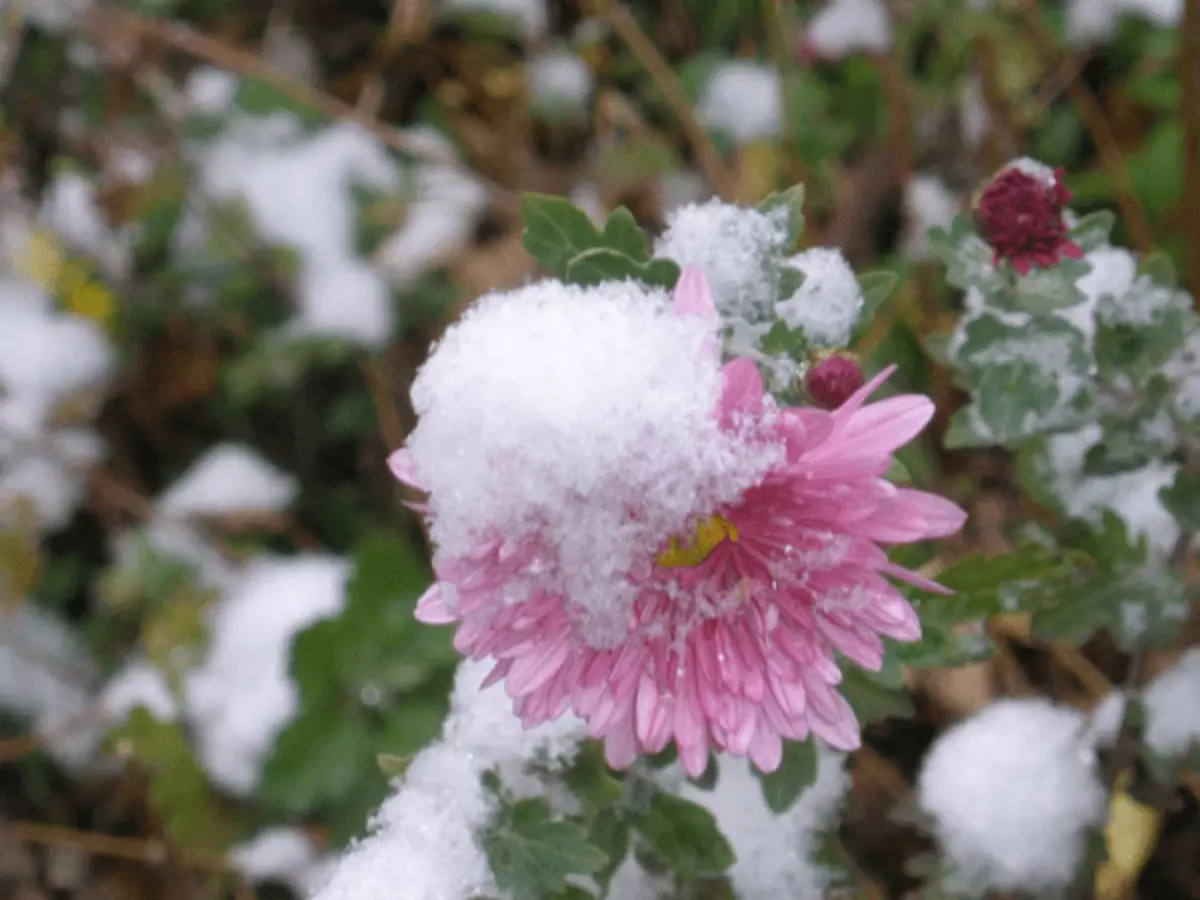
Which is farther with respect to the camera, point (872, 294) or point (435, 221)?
point (435, 221)

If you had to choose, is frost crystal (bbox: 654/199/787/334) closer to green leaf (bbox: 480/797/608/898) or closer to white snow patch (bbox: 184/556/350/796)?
green leaf (bbox: 480/797/608/898)

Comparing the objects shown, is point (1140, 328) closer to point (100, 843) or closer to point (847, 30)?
point (847, 30)

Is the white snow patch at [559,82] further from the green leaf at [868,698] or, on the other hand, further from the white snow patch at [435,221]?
the green leaf at [868,698]

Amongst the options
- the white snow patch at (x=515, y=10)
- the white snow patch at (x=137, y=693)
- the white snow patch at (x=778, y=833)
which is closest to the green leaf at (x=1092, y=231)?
the white snow patch at (x=778, y=833)

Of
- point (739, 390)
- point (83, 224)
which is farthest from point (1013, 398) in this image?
point (83, 224)

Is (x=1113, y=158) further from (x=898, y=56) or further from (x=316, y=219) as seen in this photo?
(x=316, y=219)
